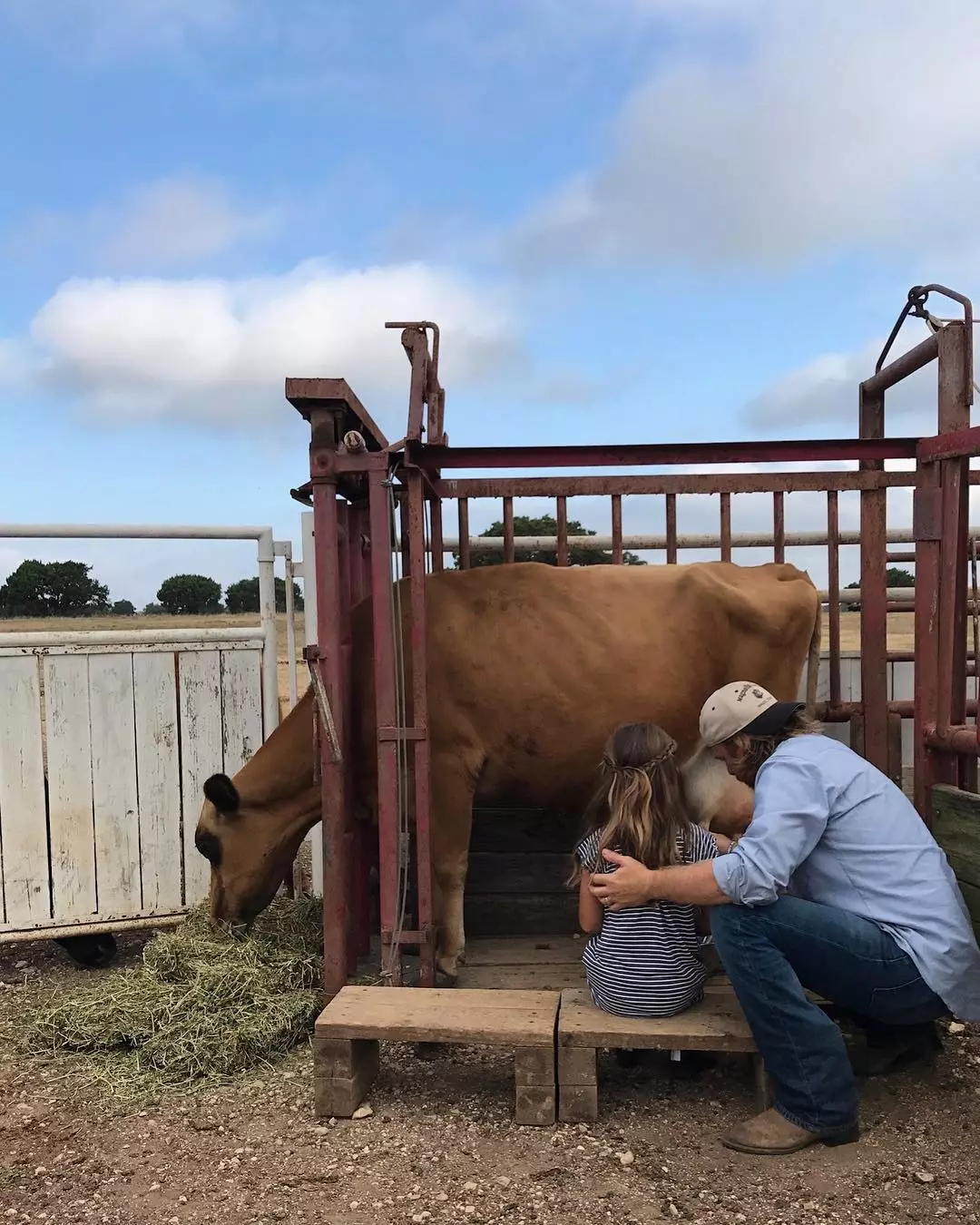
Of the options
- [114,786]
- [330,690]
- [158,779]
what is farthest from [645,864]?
[114,786]

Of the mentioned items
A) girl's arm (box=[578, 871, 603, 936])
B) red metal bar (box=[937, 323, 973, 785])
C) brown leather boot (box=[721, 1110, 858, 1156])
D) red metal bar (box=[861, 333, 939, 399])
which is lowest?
brown leather boot (box=[721, 1110, 858, 1156])

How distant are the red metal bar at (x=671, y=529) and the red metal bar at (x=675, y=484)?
0.45 feet

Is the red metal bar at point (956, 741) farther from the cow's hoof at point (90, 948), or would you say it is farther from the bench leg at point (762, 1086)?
the cow's hoof at point (90, 948)

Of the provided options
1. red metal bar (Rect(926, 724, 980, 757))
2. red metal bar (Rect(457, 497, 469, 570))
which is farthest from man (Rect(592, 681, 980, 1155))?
red metal bar (Rect(457, 497, 469, 570))

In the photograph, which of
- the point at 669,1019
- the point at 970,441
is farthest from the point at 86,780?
the point at 970,441

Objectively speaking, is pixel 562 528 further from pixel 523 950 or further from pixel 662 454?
pixel 523 950

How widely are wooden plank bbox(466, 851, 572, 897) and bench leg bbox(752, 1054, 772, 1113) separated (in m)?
1.83

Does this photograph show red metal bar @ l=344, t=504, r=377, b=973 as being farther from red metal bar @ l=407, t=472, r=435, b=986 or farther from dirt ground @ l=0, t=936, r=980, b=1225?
dirt ground @ l=0, t=936, r=980, b=1225

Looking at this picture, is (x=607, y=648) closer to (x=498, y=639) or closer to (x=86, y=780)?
(x=498, y=639)

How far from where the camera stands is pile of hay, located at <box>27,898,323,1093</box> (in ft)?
13.9

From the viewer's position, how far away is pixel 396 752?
14.6 ft

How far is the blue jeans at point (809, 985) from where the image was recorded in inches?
132

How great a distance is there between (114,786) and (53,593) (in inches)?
48.4

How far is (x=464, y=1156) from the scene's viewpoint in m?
3.42
